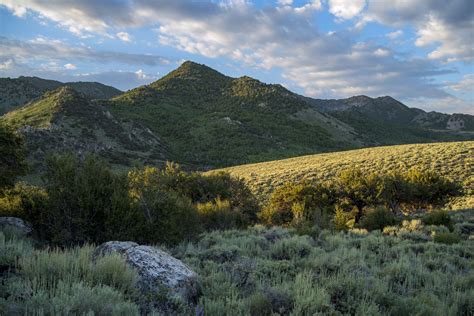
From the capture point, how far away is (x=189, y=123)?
318 feet

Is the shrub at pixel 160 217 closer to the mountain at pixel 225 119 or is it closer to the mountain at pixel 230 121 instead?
the mountain at pixel 225 119

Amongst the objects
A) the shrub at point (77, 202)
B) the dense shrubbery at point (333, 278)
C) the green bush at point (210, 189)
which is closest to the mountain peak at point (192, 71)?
the green bush at point (210, 189)

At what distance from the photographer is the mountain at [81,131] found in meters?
51.3

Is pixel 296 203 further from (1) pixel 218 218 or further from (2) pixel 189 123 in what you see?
(2) pixel 189 123

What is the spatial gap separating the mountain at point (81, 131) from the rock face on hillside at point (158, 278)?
4135cm

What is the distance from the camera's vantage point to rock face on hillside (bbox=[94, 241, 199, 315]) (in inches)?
183

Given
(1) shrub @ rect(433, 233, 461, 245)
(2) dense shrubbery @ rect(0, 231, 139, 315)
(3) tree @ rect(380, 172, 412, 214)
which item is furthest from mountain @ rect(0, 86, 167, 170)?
(1) shrub @ rect(433, 233, 461, 245)

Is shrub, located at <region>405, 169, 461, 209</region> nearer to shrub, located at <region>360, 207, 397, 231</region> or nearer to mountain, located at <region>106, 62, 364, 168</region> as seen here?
shrub, located at <region>360, 207, 397, 231</region>

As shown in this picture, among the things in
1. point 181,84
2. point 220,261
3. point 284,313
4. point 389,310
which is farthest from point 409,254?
point 181,84

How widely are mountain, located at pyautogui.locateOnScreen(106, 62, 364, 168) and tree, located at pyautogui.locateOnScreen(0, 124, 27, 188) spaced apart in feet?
174

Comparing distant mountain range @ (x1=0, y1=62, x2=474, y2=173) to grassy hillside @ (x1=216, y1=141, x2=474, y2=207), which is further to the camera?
distant mountain range @ (x1=0, y1=62, x2=474, y2=173)

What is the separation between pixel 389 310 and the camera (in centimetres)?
530

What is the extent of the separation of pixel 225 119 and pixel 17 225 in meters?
91.1

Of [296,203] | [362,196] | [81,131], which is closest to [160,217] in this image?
[296,203]
